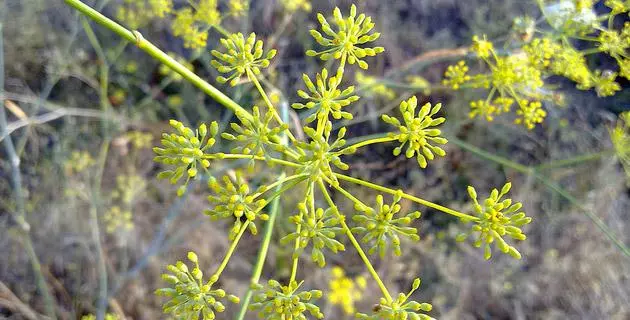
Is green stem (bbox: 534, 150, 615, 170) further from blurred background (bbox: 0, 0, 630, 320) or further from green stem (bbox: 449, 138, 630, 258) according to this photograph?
blurred background (bbox: 0, 0, 630, 320)

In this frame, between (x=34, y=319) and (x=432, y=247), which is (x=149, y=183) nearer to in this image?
(x=34, y=319)

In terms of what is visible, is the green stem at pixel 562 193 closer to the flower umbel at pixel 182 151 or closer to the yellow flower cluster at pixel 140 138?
the flower umbel at pixel 182 151

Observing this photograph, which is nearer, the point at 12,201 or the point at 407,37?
the point at 12,201

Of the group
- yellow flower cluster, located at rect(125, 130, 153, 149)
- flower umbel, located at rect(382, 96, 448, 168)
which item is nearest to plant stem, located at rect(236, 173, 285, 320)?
flower umbel, located at rect(382, 96, 448, 168)

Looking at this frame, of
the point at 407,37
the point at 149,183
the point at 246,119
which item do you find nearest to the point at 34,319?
the point at 149,183

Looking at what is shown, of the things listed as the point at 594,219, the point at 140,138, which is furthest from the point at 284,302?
the point at 140,138

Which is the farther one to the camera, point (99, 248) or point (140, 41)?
point (99, 248)

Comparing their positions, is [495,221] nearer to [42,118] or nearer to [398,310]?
[398,310]
